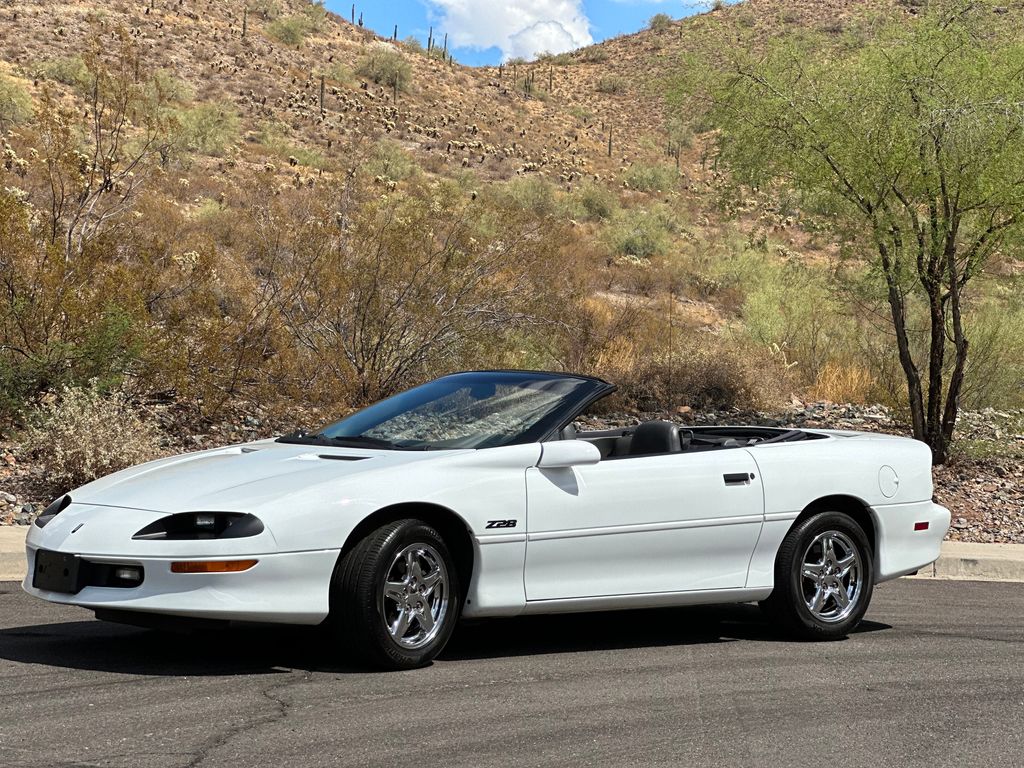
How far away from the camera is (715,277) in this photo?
3709 cm

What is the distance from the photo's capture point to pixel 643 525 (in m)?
7.38

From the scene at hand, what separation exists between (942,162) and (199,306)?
880cm

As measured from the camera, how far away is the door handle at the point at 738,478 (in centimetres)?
777

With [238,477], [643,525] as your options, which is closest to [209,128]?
[643,525]

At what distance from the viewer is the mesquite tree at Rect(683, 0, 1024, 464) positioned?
1580 centimetres

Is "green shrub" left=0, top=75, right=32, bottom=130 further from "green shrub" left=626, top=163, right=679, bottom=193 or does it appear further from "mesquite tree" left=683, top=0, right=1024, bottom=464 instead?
"mesquite tree" left=683, top=0, right=1024, bottom=464

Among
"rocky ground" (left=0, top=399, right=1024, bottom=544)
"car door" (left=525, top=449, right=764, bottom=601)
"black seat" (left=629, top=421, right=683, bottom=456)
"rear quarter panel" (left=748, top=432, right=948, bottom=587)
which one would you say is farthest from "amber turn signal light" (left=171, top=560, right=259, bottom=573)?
"rocky ground" (left=0, top=399, right=1024, bottom=544)

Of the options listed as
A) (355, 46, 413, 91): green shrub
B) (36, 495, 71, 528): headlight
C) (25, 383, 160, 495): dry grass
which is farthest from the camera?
(355, 46, 413, 91): green shrub

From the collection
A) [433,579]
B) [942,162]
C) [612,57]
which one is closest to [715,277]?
[942,162]

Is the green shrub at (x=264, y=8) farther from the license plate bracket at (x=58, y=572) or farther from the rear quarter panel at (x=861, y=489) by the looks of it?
the license plate bracket at (x=58, y=572)

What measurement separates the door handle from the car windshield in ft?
2.78

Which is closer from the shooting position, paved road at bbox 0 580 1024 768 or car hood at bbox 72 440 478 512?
paved road at bbox 0 580 1024 768

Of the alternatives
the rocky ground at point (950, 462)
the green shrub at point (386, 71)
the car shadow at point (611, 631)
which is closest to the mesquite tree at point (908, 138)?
the rocky ground at point (950, 462)

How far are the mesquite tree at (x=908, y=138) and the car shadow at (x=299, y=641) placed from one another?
338 inches
